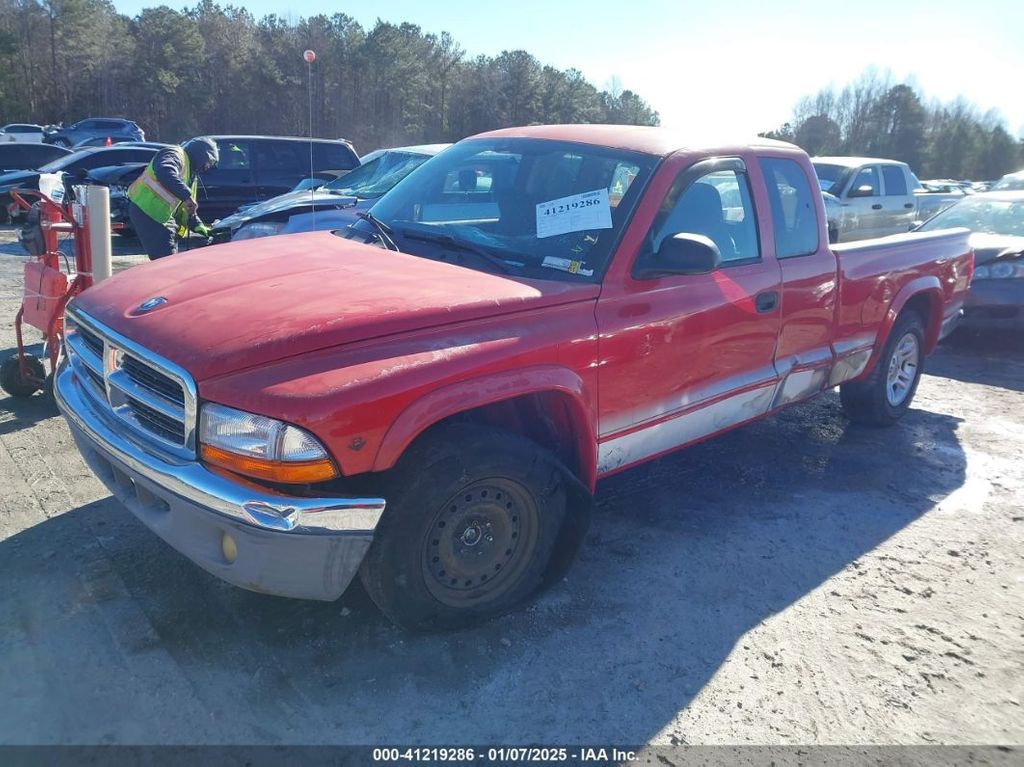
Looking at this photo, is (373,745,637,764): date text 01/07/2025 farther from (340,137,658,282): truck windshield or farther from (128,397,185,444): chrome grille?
(340,137,658,282): truck windshield

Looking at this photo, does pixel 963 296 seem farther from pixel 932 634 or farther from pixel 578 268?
pixel 578 268

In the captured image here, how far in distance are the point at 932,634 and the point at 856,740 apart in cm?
90

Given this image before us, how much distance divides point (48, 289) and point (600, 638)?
168 inches

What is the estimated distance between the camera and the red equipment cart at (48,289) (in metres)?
5.20

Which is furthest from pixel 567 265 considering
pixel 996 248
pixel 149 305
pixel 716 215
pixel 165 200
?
pixel 996 248

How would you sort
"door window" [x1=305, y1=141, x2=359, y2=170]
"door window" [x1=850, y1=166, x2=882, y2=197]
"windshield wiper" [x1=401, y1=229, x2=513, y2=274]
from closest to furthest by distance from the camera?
"windshield wiper" [x1=401, y1=229, x2=513, y2=274]
"door window" [x1=850, y1=166, x2=882, y2=197]
"door window" [x1=305, y1=141, x2=359, y2=170]

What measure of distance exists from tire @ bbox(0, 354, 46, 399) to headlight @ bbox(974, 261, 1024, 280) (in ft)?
28.1

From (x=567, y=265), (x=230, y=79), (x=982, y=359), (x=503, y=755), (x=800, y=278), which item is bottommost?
(x=503, y=755)

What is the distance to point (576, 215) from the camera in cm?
363

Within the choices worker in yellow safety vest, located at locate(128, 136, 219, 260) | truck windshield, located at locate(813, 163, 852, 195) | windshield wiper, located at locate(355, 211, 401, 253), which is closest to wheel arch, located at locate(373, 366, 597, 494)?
windshield wiper, located at locate(355, 211, 401, 253)

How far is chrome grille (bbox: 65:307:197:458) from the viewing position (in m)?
2.67

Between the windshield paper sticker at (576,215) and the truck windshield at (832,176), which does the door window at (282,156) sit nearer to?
the truck windshield at (832,176)

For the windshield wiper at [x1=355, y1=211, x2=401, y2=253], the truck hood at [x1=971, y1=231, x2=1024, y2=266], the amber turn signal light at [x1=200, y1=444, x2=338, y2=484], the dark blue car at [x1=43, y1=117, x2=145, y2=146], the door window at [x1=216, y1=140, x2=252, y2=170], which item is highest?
the dark blue car at [x1=43, y1=117, x2=145, y2=146]

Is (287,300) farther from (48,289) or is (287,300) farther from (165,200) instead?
(165,200)
